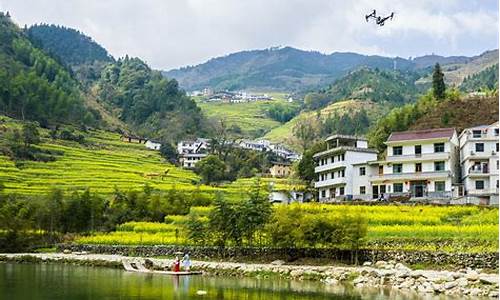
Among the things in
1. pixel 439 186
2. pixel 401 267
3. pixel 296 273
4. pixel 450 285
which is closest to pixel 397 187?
pixel 439 186

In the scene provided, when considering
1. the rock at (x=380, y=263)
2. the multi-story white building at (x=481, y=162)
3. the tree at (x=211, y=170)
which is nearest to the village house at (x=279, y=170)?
the tree at (x=211, y=170)

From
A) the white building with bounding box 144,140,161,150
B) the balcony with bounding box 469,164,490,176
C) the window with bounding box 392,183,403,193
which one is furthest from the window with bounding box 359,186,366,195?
the white building with bounding box 144,140,161,150

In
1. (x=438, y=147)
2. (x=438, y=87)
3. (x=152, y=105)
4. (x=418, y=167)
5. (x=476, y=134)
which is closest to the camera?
(x=476, y=134)

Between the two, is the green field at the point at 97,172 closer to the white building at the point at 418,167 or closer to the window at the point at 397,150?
the white building at the point at 418,167

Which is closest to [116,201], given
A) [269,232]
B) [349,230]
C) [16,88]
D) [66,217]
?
[66,217]

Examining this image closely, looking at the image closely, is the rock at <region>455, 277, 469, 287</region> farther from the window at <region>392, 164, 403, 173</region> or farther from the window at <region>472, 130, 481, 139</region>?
the window at <region>472, 130, 481, 139</region>

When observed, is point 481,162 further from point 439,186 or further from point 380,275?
point 380,275
